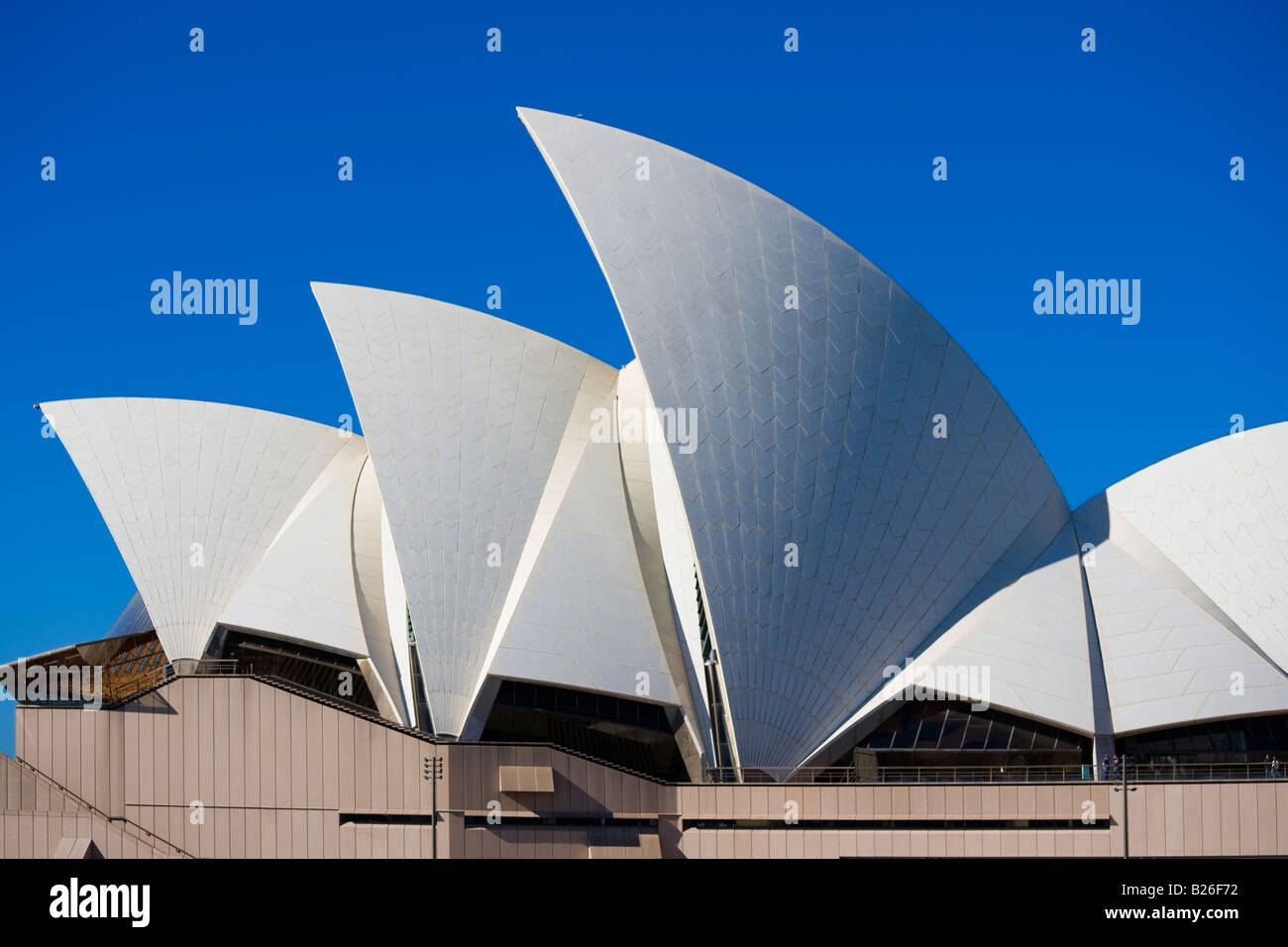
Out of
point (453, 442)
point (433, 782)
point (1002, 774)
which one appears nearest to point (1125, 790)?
point (1002, 774)

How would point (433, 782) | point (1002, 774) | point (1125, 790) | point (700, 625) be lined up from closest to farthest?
point (433, 782)
point (1125, 790)
point (1002, 774)
point (700, 625)

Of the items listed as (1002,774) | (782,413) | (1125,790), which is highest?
(782,413)

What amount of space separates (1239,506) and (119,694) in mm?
33442

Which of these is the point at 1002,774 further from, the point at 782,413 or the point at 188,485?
the point at 188,485

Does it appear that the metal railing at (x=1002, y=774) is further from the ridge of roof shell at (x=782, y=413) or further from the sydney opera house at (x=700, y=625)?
the ridge of roof shell at (x=782, y=413)

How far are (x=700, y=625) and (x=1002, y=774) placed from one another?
29.7 feet

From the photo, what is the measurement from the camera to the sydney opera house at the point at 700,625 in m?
34.1

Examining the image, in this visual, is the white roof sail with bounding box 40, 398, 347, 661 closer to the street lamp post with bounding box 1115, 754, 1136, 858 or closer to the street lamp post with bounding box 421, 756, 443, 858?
the street lamp post with bounding box 421, 756, 443, 858

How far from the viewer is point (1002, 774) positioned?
1426 inches

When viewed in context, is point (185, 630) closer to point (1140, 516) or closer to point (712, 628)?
point (712, 628)

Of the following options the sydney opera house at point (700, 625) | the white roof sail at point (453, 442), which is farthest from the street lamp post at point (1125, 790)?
the white roof sail at point (453, 442)

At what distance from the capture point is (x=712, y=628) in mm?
35250

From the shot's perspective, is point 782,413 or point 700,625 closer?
point 782,413

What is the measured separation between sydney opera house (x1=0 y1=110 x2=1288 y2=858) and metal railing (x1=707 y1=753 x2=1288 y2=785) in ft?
0.34
